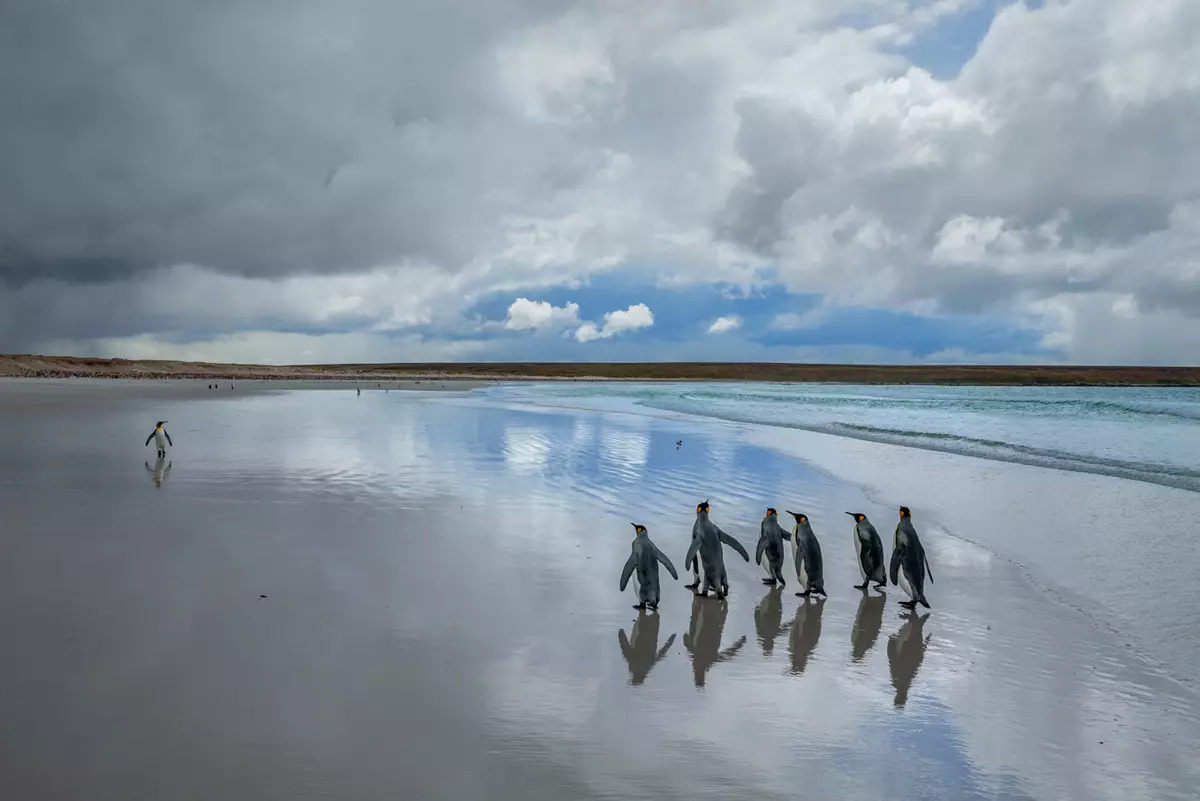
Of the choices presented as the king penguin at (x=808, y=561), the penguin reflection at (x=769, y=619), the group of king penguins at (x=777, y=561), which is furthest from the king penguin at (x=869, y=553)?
the penguin reflection at (x=769, y=619)

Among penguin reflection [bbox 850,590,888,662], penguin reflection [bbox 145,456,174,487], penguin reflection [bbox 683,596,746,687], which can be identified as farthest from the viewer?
penguin reflection [bbox 145,456,174,487]

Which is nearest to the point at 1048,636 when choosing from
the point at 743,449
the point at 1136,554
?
the point at 1136,554

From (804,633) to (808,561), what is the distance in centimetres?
121

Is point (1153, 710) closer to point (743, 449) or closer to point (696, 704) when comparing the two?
point (696, 704)

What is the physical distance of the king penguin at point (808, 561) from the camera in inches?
306

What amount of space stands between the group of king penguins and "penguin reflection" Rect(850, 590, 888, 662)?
24 centimetres

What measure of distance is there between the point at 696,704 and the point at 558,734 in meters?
0.99

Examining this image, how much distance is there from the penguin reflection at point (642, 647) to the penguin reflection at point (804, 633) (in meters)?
0.94

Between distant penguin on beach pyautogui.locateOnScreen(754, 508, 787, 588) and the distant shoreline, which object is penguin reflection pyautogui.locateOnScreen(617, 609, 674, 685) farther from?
the distant shoreline

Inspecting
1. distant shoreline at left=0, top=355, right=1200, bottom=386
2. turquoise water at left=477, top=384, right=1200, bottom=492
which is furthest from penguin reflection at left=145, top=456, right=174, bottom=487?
distant shoreline at left=0, top=355, right=1200, bottom=386

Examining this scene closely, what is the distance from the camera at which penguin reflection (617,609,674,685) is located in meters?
5.62

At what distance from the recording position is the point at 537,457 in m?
18.2

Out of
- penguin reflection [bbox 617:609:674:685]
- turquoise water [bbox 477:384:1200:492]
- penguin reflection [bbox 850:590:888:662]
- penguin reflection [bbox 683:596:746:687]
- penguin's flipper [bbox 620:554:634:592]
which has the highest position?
penguin's flipper [bbox 620:554:634:592]

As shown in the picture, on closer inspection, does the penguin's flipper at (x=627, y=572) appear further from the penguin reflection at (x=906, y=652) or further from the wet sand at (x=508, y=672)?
the penguin reflection at (x=906, y=652)
